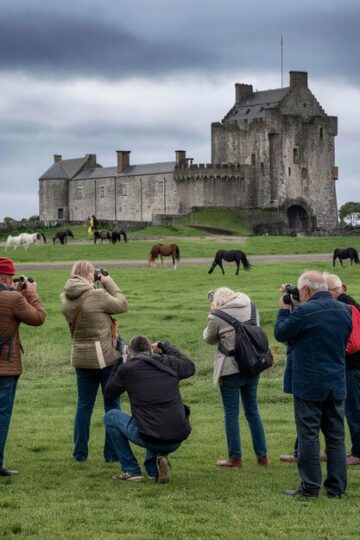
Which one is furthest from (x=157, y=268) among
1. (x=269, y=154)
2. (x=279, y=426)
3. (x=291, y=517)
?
(x=269, y=154)

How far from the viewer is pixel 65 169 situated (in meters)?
125

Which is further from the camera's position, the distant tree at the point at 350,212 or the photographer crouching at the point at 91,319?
the distant tree at the point at 350,212

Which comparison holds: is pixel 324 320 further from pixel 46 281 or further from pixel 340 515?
pixel 46 281

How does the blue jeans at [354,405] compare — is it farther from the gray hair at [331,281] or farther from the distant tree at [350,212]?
the distant tree at [350,212]

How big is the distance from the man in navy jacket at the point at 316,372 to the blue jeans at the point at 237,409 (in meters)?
1.43

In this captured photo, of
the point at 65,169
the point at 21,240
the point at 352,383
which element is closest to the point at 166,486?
the point at 352,383

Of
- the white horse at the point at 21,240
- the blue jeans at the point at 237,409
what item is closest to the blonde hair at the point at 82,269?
the blue jeans at the point at 237,409

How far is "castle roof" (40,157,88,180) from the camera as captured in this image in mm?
122625

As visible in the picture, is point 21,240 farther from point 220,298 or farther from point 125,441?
point 125,441

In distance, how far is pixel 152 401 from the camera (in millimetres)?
10812

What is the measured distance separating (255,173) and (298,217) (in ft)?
21.5

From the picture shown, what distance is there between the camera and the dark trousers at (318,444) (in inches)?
413

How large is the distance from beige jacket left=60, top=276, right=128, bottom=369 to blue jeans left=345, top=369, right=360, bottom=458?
274 cm

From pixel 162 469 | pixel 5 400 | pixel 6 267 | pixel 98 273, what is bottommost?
pixel 162 469
